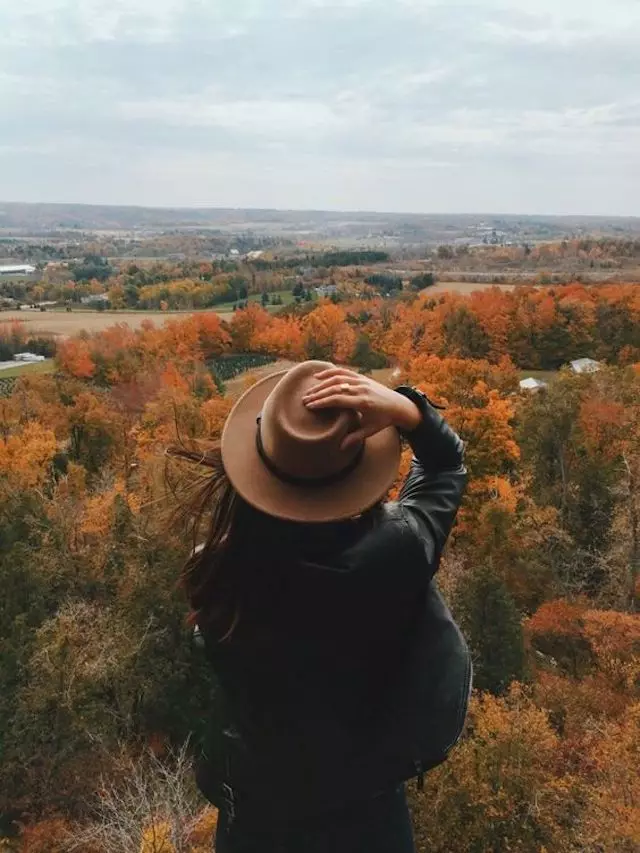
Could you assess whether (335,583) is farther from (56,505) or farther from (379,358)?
(379,358)

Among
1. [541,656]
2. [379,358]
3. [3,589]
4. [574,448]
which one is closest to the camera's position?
[3,589]

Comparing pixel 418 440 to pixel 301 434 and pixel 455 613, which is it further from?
pixel 455 613

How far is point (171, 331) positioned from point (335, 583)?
214 ft

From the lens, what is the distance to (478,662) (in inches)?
702

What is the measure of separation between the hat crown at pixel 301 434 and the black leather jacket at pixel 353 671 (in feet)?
0.96

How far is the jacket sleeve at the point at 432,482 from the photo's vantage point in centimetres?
258

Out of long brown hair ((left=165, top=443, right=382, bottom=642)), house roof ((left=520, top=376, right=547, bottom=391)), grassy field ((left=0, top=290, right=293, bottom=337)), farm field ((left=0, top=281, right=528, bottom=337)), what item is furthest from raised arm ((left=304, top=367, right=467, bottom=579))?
grassy field ((left=0, top=290, right=293, bottom=337))

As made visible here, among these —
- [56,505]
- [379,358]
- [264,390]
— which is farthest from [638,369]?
[264,390]

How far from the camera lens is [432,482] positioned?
275 centimetres

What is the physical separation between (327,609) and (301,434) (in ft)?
2.23

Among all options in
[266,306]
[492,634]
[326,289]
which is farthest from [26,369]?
[326,289]

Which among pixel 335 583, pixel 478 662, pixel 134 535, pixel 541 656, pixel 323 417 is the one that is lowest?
pixel 541 656

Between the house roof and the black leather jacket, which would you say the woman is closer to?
the black leather jacket

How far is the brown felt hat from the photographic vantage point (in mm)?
2311
